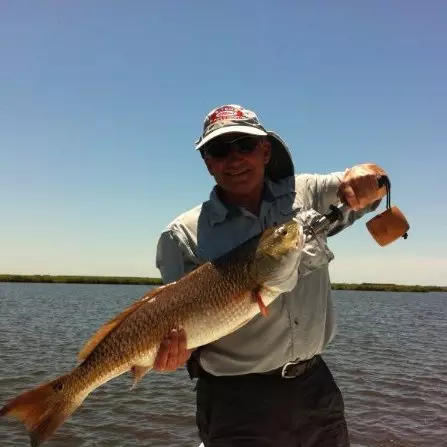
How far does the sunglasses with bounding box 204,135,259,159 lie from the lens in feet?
13.2

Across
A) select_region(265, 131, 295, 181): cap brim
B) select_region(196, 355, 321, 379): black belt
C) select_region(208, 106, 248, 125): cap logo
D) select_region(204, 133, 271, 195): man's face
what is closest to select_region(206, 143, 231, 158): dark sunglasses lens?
select_region(204, 133, 271, 195): man's face

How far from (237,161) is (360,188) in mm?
978

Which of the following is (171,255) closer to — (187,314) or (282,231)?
(187,314)

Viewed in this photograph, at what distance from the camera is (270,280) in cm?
375

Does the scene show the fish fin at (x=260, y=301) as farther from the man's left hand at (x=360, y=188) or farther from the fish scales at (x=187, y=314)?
the man's left hand at (x=360, y=188)

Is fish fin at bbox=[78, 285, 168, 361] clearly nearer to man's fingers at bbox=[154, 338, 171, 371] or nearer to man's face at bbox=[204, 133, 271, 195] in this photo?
man's fingers at bbox=[154, 338, 171, 371]

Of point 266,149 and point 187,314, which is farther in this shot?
point 266,149

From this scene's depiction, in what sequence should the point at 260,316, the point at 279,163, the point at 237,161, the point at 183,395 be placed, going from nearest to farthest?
1. the point at 260,316
2. the point at 237,161
3. the point at 279,163
4. the point at 183,395

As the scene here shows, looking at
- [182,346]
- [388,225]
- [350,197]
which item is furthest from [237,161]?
[182,346]

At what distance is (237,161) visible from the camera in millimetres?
4031

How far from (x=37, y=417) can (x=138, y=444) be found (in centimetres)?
652

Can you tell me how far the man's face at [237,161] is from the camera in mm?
4031

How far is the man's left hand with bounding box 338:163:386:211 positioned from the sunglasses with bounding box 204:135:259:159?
0.78 metres

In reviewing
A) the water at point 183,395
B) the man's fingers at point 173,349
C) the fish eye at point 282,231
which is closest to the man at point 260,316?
the man's fingers at point 173,349
